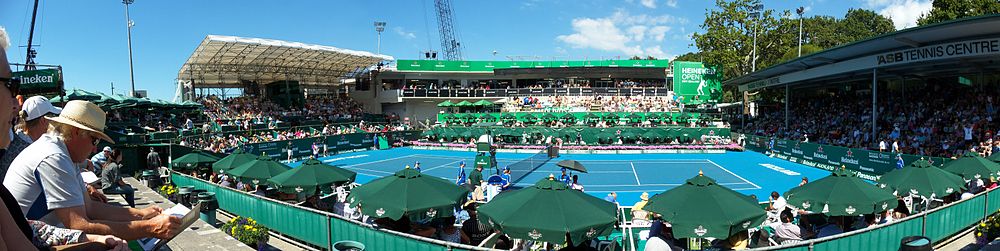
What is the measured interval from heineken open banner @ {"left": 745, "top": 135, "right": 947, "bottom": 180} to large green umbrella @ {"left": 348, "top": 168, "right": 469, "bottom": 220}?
1811 cm

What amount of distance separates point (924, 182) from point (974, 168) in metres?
3.38

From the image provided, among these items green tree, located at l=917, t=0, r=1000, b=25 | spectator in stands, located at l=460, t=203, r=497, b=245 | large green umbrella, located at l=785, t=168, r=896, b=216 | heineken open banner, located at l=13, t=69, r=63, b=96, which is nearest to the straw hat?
spectator in stands, located at l=460, t=203, r=497, b=245

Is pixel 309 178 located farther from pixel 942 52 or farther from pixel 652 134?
pixel 652 134

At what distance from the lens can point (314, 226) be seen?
1049 cm

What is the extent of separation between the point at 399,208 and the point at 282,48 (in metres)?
38.2

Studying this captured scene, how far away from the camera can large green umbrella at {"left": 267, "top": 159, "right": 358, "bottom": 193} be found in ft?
39.8

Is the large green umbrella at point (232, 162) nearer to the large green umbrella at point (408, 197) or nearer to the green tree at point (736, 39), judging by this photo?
the large green umbrella at point (408, 197)

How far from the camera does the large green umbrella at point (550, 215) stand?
307 inches

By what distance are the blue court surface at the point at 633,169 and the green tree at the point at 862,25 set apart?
198 feet

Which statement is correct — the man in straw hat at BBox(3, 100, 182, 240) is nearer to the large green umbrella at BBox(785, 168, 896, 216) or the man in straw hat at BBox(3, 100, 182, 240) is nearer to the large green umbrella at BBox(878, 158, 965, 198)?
the large green umbrella at BBox(785, 168, 896, 216)

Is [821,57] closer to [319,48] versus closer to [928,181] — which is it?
[928,181]

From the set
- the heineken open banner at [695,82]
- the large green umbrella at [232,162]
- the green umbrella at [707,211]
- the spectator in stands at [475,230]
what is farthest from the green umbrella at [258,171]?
the heineken open banner at [695,82]

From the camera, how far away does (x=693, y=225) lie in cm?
841

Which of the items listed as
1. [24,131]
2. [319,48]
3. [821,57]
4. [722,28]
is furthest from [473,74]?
[24,131]
